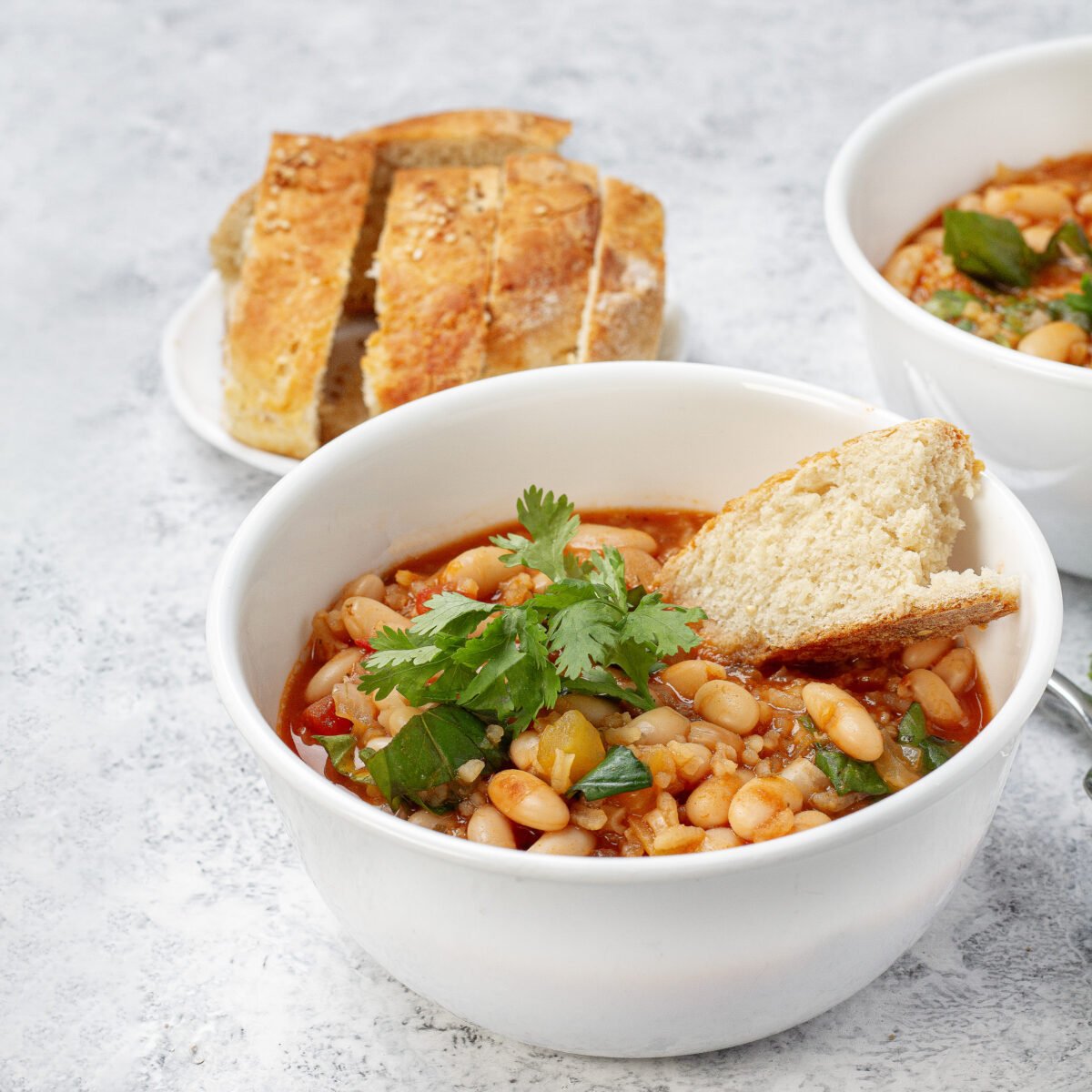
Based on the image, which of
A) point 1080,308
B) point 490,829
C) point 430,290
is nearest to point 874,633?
point 490,829

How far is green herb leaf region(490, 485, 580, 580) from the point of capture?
2.39 metres

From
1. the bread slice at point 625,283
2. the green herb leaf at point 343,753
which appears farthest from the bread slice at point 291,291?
the green herb leaf at point 343,753

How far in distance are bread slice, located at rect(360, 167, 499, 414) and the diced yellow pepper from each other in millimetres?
1328

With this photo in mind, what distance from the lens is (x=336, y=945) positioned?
242 cm

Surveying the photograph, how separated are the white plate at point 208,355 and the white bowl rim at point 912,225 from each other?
521mm

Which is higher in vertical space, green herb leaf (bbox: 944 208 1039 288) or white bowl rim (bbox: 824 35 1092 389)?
white bowl rim (bbox: 824 35 1092 389)

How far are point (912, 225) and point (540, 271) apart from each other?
0.90 metres

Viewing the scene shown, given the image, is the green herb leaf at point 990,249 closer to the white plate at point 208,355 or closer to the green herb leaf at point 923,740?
the white plate at point 208,355

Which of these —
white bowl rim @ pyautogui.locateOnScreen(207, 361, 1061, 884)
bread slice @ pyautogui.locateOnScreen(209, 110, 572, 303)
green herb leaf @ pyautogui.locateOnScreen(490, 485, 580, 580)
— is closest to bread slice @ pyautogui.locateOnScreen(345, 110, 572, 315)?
bread slice @ pyautogui.locateOnScreen(209, 110, 572, 303)

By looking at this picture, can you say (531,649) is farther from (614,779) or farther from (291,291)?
(291,291)

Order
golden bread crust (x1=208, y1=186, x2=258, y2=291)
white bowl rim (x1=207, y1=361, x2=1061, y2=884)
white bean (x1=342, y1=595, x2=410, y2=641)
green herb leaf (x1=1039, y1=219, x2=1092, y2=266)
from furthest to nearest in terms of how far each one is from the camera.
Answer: golden bread crust (x1=208, y1=186, x2=258, y2=291), green herb leaf (x1=1039, y1=219, x2=1092, y2=266), white bean (x1=342, y1=595, x2=410, y2=641), white bowl rim (x1=207, y1=361, x2=1061, y2=884)

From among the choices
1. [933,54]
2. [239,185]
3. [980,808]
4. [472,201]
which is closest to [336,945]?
[980,808]

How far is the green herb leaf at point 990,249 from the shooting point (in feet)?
10.6

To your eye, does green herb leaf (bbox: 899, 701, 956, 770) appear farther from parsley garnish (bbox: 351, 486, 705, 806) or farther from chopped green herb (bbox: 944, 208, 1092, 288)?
chopped green herb (bbox: 944, 208, 1092, 288)
